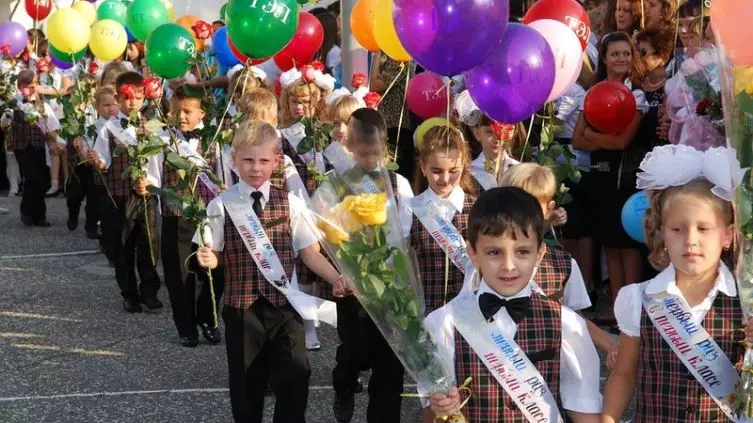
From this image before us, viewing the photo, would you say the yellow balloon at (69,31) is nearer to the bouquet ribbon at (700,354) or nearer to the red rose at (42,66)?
the red rose at (42,66)

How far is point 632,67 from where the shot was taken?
734 centimetres

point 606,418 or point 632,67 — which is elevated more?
point 632,67

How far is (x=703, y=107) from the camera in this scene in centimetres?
581

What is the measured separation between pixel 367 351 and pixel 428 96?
2.58 m

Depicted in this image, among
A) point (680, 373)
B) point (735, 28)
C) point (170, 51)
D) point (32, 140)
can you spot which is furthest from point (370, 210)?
point (32, 140)

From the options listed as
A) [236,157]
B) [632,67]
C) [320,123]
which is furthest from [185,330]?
[632,67]

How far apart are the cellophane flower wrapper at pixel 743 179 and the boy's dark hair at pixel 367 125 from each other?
2718 millimetres

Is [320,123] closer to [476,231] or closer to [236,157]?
[236,157]

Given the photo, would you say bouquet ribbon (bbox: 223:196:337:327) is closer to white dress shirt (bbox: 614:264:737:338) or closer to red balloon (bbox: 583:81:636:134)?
white dress shirt (bbox: 614:264:737:338)

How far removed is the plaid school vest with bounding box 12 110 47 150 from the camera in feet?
44.2

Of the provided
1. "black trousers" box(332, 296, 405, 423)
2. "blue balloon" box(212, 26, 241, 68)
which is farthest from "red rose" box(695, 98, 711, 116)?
"blue balloon" box(212, 26, 241, 68)

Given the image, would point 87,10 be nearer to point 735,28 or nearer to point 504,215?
point 504,215

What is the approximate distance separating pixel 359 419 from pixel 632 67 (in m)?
2.85

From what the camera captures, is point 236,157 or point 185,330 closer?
point 236,157
